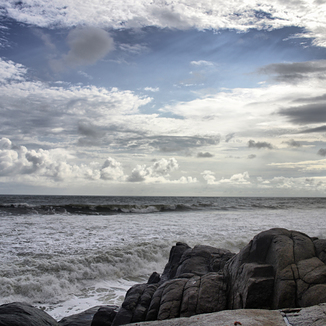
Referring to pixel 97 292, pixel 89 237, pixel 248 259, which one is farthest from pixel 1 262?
pixel 248 259

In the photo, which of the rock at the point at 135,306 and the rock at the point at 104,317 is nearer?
the rock at the point at 135,306

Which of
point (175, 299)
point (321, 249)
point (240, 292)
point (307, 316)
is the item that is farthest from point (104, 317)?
point (321, 249)

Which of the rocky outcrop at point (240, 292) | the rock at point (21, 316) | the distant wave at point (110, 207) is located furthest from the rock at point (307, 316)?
the distant wave at point (110, 207)

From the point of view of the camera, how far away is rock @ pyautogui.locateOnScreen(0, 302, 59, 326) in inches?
181

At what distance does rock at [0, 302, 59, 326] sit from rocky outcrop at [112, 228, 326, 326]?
1.46 m

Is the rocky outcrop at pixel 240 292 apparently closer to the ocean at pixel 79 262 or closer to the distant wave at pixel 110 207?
the ocean at pixel 79 262

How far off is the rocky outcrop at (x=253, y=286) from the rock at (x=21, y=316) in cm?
146

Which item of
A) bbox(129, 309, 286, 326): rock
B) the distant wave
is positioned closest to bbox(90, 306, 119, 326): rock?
bbox(129, 309, 286, 326): rock

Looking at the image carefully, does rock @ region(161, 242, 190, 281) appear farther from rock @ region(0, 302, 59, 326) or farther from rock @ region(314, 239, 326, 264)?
rock @ region(314, 239, 326, 264)

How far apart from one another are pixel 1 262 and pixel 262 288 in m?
9.66

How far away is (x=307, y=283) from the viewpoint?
15.9 feet

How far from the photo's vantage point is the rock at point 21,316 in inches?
181

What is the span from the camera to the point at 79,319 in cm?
617

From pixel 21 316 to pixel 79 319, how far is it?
1.71 meters
